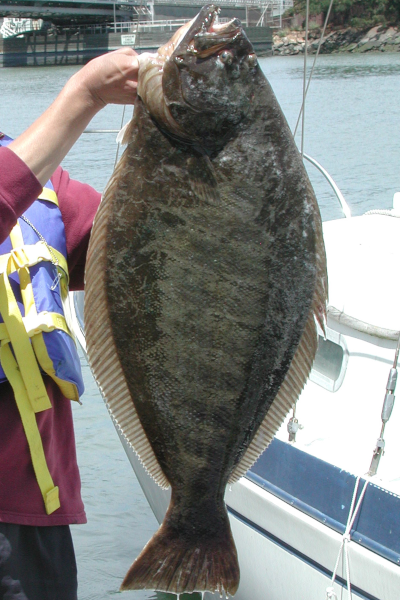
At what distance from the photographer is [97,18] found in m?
35.6

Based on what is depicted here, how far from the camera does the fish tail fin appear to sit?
6.12 feet

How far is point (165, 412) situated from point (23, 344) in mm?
576

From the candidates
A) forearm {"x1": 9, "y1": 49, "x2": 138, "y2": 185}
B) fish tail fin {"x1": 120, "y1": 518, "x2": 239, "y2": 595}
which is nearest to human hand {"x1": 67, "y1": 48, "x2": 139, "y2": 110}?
forearm {"x1": 9, "y1": 49, "x2": 138, "y2": 185}

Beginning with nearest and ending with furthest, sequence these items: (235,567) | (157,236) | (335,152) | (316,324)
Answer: (157,236) < (316,324) < (235,567) < (335,152)

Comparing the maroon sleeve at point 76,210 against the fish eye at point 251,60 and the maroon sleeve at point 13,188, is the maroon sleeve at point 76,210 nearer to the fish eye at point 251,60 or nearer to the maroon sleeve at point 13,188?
the maroon sleeve at point 13,188

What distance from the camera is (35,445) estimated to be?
80.1 inches

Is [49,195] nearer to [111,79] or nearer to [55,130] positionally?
[55,130]

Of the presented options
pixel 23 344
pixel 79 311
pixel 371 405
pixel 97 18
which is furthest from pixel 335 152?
pixel 97 18

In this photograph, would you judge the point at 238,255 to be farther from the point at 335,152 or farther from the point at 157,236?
the point at 335,152

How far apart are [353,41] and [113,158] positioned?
→ 41.1 m

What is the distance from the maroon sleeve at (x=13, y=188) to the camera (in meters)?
1.71

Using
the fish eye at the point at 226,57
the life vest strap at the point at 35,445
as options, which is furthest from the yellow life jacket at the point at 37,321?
the fish eye at the point at 226,57

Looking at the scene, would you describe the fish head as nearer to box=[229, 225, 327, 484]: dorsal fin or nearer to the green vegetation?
box=[229, 225, 327, 484]: dorsal fin

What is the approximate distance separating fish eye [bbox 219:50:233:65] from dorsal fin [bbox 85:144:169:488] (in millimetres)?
306
